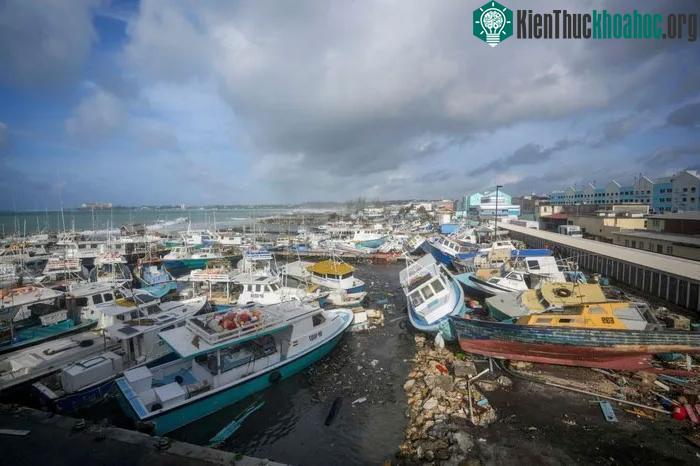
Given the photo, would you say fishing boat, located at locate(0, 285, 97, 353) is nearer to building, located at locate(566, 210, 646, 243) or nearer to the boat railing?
the boat railing

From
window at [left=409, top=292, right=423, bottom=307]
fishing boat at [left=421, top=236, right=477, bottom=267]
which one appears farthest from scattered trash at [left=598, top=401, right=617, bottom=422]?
fishing boat at [left=421, top=236, right=477, bottom=267]

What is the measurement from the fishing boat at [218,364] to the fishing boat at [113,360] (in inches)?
67.6

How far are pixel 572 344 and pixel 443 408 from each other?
5.95 m

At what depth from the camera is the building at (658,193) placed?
190 ft

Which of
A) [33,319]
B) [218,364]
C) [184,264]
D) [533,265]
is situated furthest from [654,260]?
[184,264]

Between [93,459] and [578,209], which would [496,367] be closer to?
[93,459]

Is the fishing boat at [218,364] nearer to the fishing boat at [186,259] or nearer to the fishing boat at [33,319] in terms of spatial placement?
the fishing boat at [33,319]

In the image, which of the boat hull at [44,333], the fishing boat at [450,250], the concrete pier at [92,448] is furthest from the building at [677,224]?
the boat hull at [44,333]

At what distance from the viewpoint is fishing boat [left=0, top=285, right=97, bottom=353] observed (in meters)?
14.9

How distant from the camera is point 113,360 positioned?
480 inches

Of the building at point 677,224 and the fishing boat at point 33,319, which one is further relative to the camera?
the building at point 677,224

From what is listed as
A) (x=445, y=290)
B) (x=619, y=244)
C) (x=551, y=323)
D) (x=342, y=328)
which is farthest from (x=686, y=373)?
(x=619, y=244)

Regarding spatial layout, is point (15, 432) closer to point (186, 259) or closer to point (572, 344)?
point (572, 344)

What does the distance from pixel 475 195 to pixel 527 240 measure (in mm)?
59677
